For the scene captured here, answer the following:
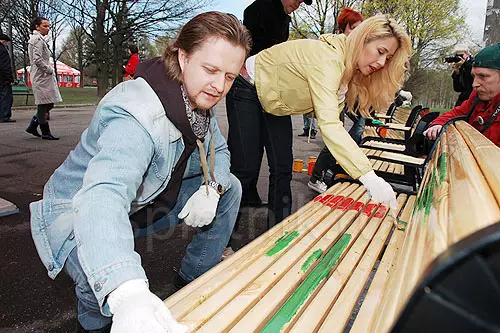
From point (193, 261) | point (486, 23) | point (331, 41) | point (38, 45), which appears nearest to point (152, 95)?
point (193, 261)

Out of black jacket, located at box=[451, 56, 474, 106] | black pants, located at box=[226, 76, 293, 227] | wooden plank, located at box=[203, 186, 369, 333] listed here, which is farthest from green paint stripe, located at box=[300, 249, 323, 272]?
black jacket, located at box=[451, 56, 474, 106]

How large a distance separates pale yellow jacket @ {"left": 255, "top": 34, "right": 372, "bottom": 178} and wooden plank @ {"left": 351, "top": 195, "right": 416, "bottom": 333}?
0.41 m

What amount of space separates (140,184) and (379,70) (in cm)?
168

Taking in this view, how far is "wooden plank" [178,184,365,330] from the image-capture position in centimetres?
113

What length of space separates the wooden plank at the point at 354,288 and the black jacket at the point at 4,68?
842cm

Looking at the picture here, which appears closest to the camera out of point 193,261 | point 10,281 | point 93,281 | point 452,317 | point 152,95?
point 452,317

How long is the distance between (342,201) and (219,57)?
4.09 feet

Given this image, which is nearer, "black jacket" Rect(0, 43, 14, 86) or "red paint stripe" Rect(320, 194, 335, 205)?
"red paint stripe" Rect(320, 194, 335, 205)

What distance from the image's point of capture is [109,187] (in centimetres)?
122

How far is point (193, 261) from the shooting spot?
7.07 ft

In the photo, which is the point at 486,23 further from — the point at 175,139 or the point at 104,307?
the point at 104,307

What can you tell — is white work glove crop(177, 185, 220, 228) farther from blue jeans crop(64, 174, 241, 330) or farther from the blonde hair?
the blonde hair

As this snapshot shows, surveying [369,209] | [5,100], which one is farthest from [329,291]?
[5,100]

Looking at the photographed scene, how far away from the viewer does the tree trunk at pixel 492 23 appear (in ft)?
16.5
